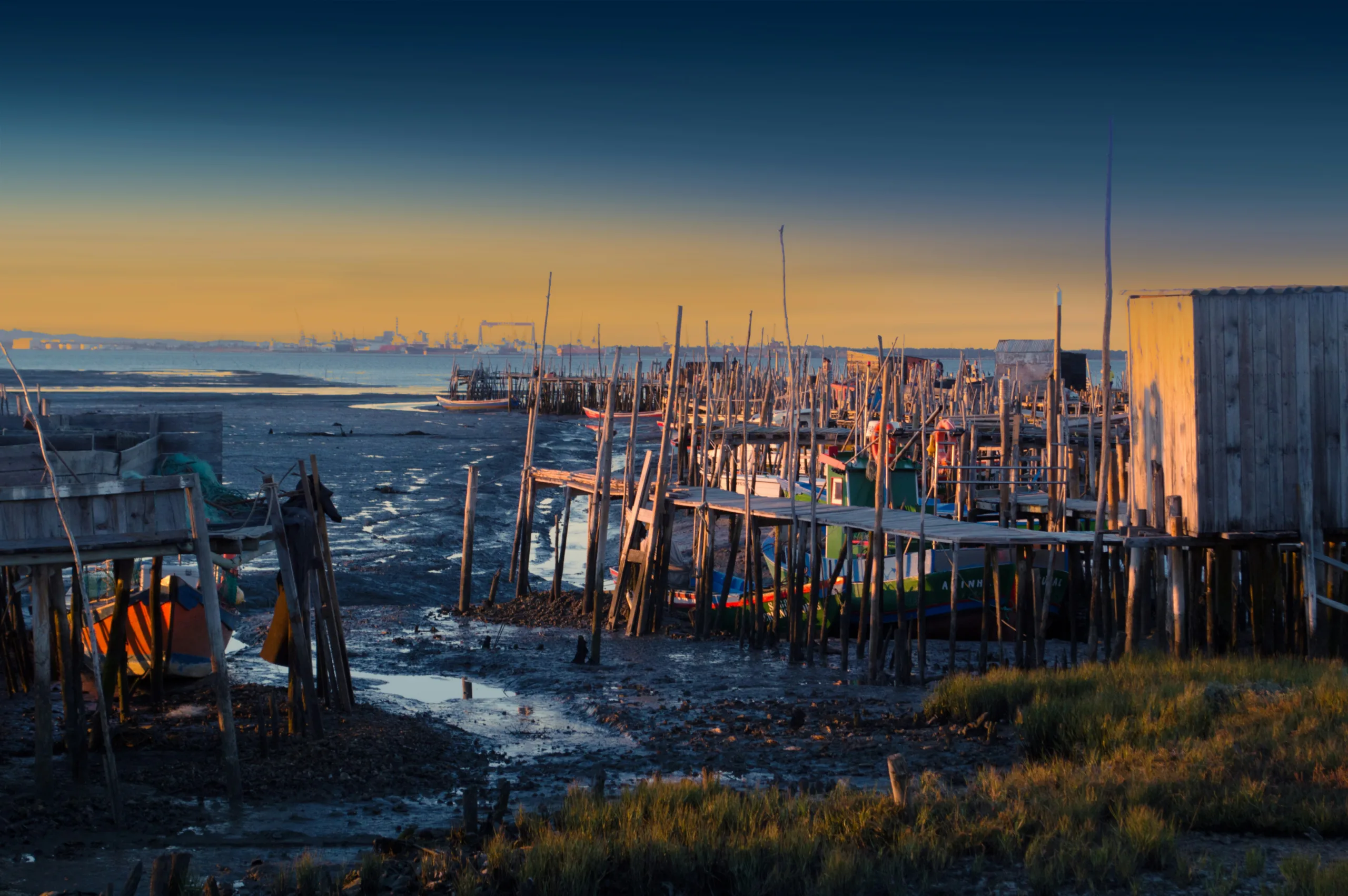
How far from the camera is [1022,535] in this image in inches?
617

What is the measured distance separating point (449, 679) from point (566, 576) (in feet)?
29.4

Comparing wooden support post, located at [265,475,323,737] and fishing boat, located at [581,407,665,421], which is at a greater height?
fishing boat, located at [581,407,665,421]

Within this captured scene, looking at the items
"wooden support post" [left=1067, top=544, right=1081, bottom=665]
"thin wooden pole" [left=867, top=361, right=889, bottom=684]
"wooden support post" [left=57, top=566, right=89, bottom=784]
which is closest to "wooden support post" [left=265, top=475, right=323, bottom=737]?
"wooden support post" [left=57, top=566, right=89, bottom=784]

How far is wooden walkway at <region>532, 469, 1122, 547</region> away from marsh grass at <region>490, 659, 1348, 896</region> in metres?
4.07

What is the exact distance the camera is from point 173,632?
14367 millimetres

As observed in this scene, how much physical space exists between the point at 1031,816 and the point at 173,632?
32.6 ft

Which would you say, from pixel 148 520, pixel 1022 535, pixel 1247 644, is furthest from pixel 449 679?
pixel 1247 644

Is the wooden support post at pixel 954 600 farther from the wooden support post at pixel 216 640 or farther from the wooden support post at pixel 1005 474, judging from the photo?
the wooden support post at pixel 216 640

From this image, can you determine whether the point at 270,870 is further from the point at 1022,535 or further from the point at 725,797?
the point at 1022,535

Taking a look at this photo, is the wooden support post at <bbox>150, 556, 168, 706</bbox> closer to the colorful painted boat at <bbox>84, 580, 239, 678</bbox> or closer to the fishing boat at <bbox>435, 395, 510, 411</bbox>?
the colorful painted boat at <bbox>84, 580, 239, 678</bbox>

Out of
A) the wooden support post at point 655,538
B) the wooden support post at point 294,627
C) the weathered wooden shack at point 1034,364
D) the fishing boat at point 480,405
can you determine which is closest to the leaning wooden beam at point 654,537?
the wooden support post at point 655,538

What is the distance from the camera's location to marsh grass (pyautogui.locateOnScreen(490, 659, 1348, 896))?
8070 millimetres

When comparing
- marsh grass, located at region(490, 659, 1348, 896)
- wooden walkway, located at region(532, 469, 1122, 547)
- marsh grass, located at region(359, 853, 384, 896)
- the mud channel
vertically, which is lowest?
the mud channel

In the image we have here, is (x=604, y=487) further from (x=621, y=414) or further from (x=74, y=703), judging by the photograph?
(x=621, y=414)
